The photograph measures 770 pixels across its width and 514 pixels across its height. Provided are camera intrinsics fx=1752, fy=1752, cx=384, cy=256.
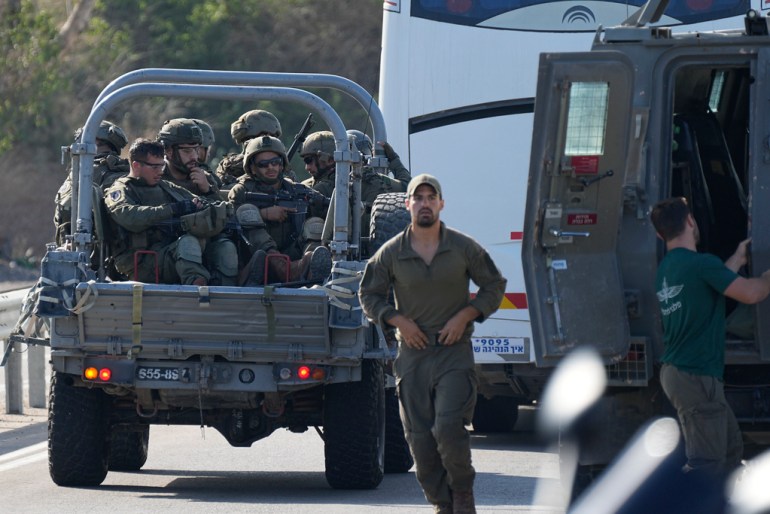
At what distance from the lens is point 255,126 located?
510 inches

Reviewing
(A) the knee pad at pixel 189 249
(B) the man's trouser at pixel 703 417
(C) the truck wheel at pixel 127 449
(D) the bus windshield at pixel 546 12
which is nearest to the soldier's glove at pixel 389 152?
(D) the bus windshield at pixel 546 12

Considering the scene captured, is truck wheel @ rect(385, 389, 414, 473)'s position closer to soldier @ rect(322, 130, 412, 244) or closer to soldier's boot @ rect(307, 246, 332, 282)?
soldier @ rect(322, 130, 412, 244)

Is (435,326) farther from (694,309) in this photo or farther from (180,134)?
(180,134)

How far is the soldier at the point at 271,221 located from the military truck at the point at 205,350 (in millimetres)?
385

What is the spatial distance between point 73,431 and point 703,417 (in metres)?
4.17

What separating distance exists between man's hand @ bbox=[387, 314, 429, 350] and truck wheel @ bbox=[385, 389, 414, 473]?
305cm

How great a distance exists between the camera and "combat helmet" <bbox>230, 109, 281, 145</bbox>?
509 inches

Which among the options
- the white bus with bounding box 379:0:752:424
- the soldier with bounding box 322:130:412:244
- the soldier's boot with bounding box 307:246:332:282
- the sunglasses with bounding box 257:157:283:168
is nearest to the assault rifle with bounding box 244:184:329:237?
the sunglasses with bounding box 257:157:283:168

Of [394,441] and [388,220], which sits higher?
[388,220]

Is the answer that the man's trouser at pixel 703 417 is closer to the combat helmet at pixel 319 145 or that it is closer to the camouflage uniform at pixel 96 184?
the camouflage uniform at pixel 96 184

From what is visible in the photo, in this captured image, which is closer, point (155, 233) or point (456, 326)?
point (456, 326)

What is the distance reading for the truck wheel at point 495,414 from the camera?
1403cm

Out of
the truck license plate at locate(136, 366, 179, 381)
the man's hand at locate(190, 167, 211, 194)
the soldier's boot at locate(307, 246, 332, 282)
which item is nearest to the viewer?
the truck license plate at locate(136, 366, 179, 381)

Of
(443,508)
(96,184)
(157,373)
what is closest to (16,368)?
(96,184)
